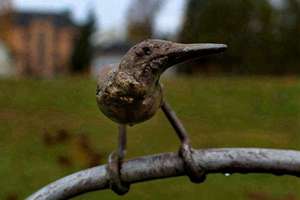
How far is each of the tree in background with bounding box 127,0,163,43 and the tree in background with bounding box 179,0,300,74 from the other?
7.42 meters

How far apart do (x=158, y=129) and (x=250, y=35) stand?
24.6 feet

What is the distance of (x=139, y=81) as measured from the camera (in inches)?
29.7

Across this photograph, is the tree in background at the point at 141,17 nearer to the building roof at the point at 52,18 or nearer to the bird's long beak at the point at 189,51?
the building roof at the point at 52,18

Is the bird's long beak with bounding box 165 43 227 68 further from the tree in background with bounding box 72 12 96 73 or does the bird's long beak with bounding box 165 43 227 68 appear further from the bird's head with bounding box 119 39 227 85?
the tree in background with bounding box 72 12 96 73

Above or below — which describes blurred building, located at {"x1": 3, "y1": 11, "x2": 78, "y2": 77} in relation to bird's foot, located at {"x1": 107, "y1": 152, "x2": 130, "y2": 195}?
below

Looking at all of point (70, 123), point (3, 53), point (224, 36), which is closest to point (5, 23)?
point (3, 53)

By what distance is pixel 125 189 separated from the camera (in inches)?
33.2

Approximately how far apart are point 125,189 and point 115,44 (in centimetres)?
3324

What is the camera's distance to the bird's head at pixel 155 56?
736 millimetres

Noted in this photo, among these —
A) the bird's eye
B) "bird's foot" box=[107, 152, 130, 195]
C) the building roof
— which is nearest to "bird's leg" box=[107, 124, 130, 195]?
"bird's foot" box=[107, 152, 130, 195]

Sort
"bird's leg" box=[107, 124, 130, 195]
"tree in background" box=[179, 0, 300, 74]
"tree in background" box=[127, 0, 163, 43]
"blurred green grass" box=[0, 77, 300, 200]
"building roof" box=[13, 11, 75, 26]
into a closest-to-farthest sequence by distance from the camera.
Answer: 1. "bird's leg" box=[107, 124, 130, 195]
2. "blurred green grass" box=[0, 77, 300, 200]
3. "tree in background" box=[179, 0, 300, 74]
4. "tree in background" box=[127, 0, 163, 43]
5. "building roof" box=[13, 11, 75, 26]

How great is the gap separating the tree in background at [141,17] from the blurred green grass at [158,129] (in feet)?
42.1

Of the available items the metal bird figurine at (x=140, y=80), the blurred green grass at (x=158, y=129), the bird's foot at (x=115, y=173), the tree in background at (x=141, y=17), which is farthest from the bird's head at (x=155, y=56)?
the tree in background at (x=141, y=17)

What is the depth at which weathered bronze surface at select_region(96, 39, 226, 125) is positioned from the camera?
2.45 feet
